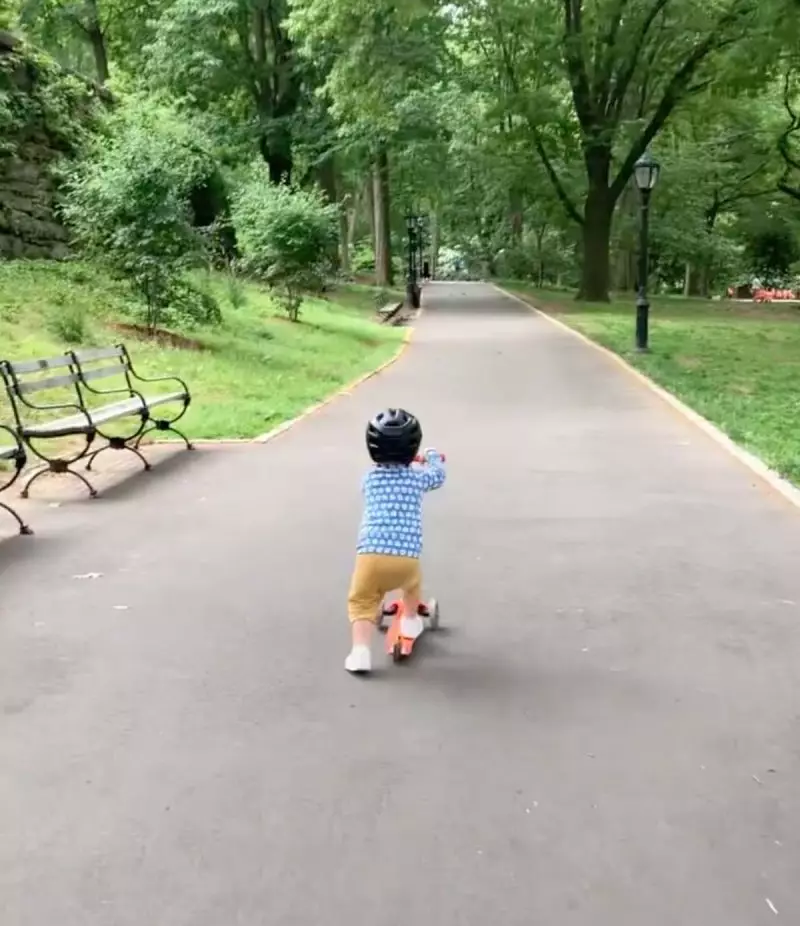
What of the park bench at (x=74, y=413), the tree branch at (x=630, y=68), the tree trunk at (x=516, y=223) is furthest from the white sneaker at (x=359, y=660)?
the tree trunk at (x=516, y=223)

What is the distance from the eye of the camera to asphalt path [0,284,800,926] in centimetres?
307

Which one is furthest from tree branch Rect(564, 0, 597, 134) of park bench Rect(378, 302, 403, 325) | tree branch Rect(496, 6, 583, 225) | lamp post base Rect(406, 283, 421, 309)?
park bench Rect(378, 302, 403, 325)

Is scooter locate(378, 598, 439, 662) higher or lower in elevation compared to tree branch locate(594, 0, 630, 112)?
lower

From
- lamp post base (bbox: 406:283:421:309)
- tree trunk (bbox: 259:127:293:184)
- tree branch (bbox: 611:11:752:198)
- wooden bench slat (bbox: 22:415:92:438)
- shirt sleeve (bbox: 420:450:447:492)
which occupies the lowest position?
lamp post base (bbox: 406:283:421:309)

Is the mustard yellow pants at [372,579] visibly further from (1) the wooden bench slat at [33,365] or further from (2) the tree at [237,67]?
(2) the tree at [237,67]

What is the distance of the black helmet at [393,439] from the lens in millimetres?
4871

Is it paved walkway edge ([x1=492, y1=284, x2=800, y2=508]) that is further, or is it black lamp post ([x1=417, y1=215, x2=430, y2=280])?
black lamp post ([x1=417, y1=215, x2=430, y2=280])

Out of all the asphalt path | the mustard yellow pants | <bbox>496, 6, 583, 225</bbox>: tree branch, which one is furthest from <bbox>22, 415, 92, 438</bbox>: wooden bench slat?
<bbox>496, 6, 583, 225</bbox>: tree branch

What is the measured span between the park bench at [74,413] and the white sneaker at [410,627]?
4120 mm

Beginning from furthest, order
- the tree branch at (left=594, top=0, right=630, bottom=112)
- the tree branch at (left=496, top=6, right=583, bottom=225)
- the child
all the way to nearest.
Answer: the tree branch at (left=496, top=6, right=583, bottom=225), the tree branch at (left=594, top=0, right=630, bottom=112), the child

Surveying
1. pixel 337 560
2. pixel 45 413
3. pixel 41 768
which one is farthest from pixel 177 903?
A: pixel 45 413

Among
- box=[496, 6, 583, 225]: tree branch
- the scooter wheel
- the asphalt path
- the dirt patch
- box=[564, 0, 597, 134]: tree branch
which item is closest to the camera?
the asphalt path

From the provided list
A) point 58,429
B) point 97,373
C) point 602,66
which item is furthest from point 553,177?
point 58,429

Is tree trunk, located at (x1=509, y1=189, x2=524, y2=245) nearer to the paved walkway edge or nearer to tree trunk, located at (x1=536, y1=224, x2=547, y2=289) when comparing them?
tree trunk, located at (x1=536, y1=224, x2=547, y2=289)
